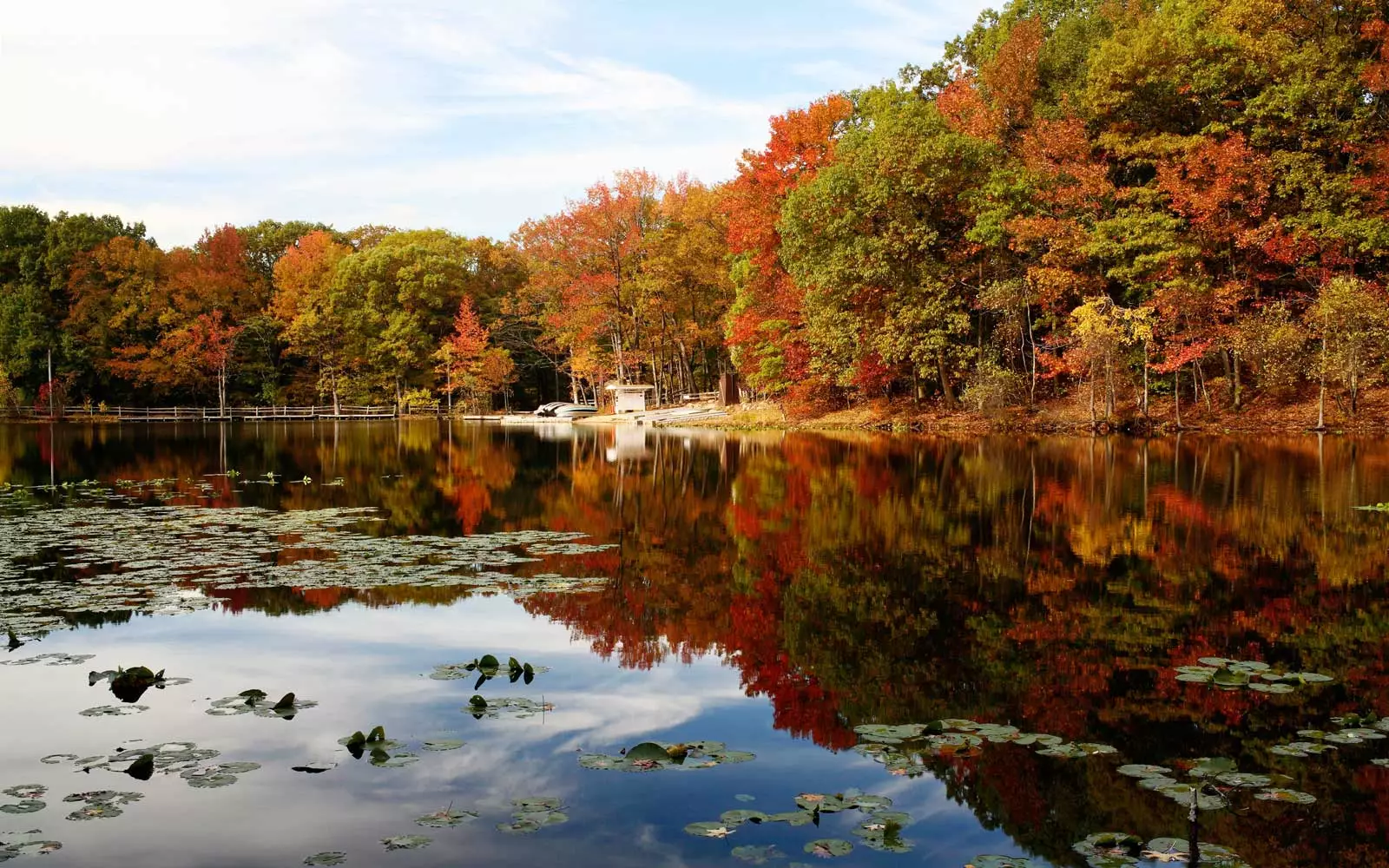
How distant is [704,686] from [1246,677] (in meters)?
3.47

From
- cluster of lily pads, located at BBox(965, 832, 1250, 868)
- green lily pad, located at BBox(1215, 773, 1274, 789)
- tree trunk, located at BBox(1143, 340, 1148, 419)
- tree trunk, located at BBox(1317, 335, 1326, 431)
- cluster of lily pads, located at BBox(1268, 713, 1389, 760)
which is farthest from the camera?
tree trunk, located at BBox(1143, 340, 1148, 419)

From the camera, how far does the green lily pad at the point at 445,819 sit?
4598mm

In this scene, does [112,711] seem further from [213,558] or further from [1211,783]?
[1211,783]

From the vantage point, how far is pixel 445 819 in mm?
4645

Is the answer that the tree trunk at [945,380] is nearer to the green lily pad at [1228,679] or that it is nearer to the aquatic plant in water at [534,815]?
the green lily pad at [1228,679]

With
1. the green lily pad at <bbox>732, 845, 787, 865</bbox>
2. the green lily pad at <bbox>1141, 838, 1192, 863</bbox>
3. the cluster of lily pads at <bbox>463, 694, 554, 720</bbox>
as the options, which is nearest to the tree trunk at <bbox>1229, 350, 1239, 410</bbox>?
the cluster of lily pads at <bbox>463, 694, 554, 720</bbox>

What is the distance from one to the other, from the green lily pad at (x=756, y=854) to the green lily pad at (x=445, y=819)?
1249mm

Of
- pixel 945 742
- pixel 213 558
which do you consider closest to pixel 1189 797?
pixel 945 742

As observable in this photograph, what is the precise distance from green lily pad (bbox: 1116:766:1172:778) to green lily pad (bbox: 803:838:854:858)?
1583 millimetres

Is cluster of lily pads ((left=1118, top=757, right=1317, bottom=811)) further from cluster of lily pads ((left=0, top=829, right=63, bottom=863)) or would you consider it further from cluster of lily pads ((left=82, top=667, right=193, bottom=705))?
cluster of lily pads ((left=82, top=667, right=193, bottom=705))

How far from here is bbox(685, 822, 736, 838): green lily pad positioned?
4.48m

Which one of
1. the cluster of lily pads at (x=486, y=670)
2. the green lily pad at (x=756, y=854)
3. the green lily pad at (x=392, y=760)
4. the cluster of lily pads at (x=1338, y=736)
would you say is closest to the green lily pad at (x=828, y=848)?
the green lily pad at (x=756, y=854)

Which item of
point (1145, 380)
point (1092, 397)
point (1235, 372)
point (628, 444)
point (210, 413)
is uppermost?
point (1235, 372)

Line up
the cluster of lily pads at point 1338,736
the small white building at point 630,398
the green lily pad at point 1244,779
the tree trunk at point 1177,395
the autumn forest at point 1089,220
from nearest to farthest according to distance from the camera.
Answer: the green lily pad at point 1244,779 < the cluster of lily pads at point 1338,736 < the autumn forest at point 1089,220 < the tree trunk at point 1177,395 < the small white building at point 630,398
